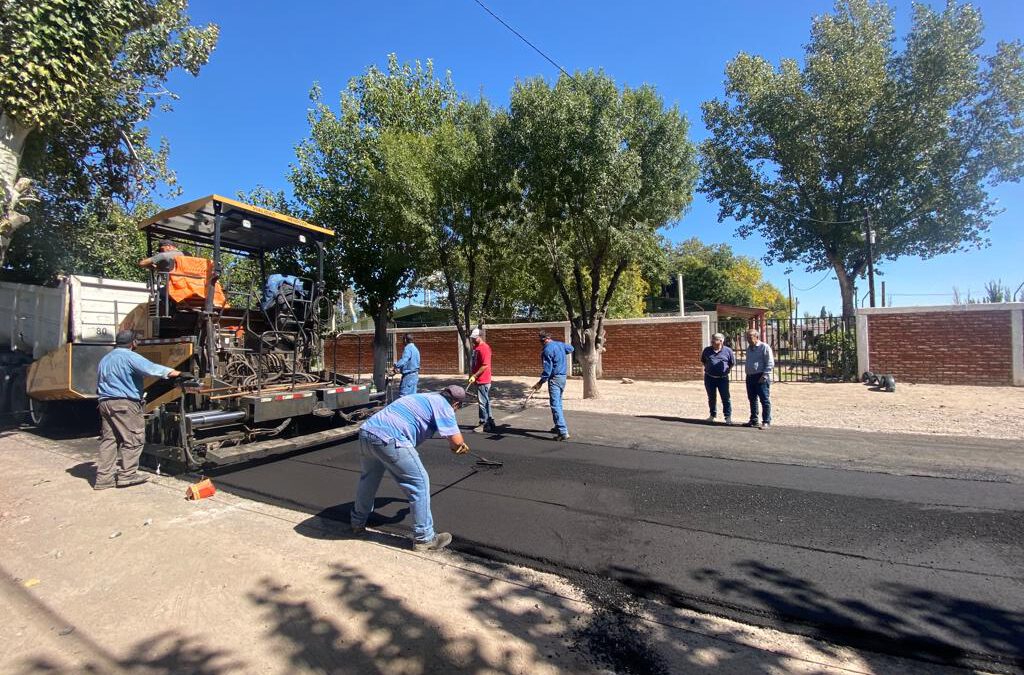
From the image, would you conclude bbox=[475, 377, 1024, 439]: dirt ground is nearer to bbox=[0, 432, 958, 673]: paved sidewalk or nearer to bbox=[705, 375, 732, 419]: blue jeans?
bbox=[705, 375, 732, 419]: blue jeans

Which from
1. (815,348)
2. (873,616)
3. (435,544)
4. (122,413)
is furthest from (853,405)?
(122,413)

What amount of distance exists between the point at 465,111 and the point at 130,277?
443 inches

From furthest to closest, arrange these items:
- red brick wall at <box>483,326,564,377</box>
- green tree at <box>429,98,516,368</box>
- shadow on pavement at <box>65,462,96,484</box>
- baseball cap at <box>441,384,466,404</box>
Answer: red brick wall at <box>483,326,564,377</box>
green tree at <box>429,98,516,368</box>
shadow on pavement at <box>65,462,96,484</box>
baseball cap at <box>441,384,466,404</box>

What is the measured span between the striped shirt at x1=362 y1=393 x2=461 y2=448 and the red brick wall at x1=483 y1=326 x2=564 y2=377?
1453cm

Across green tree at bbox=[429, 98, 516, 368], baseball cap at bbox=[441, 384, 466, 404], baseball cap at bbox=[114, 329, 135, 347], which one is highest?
green tree at bbox=[429, 98, 516, 368]

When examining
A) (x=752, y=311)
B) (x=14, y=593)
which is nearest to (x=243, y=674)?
(x=14, y=593)

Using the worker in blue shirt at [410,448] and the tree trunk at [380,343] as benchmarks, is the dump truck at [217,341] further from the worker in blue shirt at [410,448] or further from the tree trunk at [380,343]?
the tree trunk at [380,343]

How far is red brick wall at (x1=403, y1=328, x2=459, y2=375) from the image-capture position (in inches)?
847

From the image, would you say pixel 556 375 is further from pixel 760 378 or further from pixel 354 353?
pixel 354 353

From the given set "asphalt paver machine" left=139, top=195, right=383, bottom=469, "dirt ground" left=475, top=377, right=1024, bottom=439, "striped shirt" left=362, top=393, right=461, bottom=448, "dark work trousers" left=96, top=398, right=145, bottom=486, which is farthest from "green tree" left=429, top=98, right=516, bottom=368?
"striped shirt" left=362, top=393, right=461, bottom=448

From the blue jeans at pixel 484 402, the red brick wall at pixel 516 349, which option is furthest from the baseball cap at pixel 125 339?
the red brick wall at pixel 516 349

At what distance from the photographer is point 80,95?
7.94m

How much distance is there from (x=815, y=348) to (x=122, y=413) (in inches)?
651

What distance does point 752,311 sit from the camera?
3303 cm
